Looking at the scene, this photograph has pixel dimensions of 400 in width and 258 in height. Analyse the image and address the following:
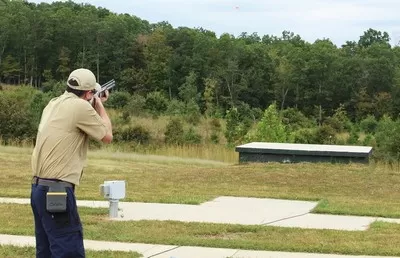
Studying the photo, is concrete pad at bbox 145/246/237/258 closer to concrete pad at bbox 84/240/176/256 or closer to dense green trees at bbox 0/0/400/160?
concrete pad at bbox 84/240/176/256

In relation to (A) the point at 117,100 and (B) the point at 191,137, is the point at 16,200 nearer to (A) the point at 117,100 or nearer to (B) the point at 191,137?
(B) the point at 191,137

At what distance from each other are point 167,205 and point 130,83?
4114 cm

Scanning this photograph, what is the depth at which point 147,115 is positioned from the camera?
37844 millimetres

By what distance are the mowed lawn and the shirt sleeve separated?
3010 mm

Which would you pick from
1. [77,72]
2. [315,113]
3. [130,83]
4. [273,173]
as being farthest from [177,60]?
[77,72]

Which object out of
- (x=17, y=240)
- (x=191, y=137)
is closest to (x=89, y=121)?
(x=17, y=240)

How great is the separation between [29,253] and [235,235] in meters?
2.55

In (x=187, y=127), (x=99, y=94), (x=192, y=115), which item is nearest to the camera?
(x=99, y=94)

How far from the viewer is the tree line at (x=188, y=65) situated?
170 ft

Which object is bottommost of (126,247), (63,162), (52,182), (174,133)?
(174,133)

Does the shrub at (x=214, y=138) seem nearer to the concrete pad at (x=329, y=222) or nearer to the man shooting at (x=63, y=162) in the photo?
the concrete pad at (x=329, y=222)

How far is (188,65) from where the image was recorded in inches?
2079

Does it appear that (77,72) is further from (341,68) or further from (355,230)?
(341,68)

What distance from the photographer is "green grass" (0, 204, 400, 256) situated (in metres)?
7.79
